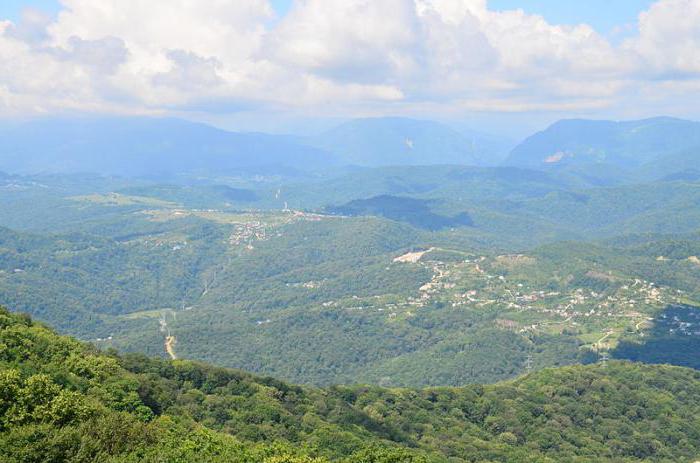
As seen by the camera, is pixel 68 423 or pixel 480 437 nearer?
pixel 68 423

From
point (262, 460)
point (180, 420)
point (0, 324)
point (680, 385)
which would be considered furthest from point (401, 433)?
point (680, 385)

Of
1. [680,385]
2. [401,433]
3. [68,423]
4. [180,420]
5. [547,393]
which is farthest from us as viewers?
[680,385]

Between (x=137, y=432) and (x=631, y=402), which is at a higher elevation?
(x=137, y=432)

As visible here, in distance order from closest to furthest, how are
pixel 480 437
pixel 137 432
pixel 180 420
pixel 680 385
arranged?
1. pixel 137 432
2. pixel 180 420
3. pixel 480 437
4. pixel 680 385

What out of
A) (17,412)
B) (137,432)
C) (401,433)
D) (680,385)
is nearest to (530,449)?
(401,433)

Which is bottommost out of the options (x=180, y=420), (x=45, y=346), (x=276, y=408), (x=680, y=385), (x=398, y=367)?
(x=398, y=367)

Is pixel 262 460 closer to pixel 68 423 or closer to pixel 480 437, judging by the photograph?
pixel 68 423
